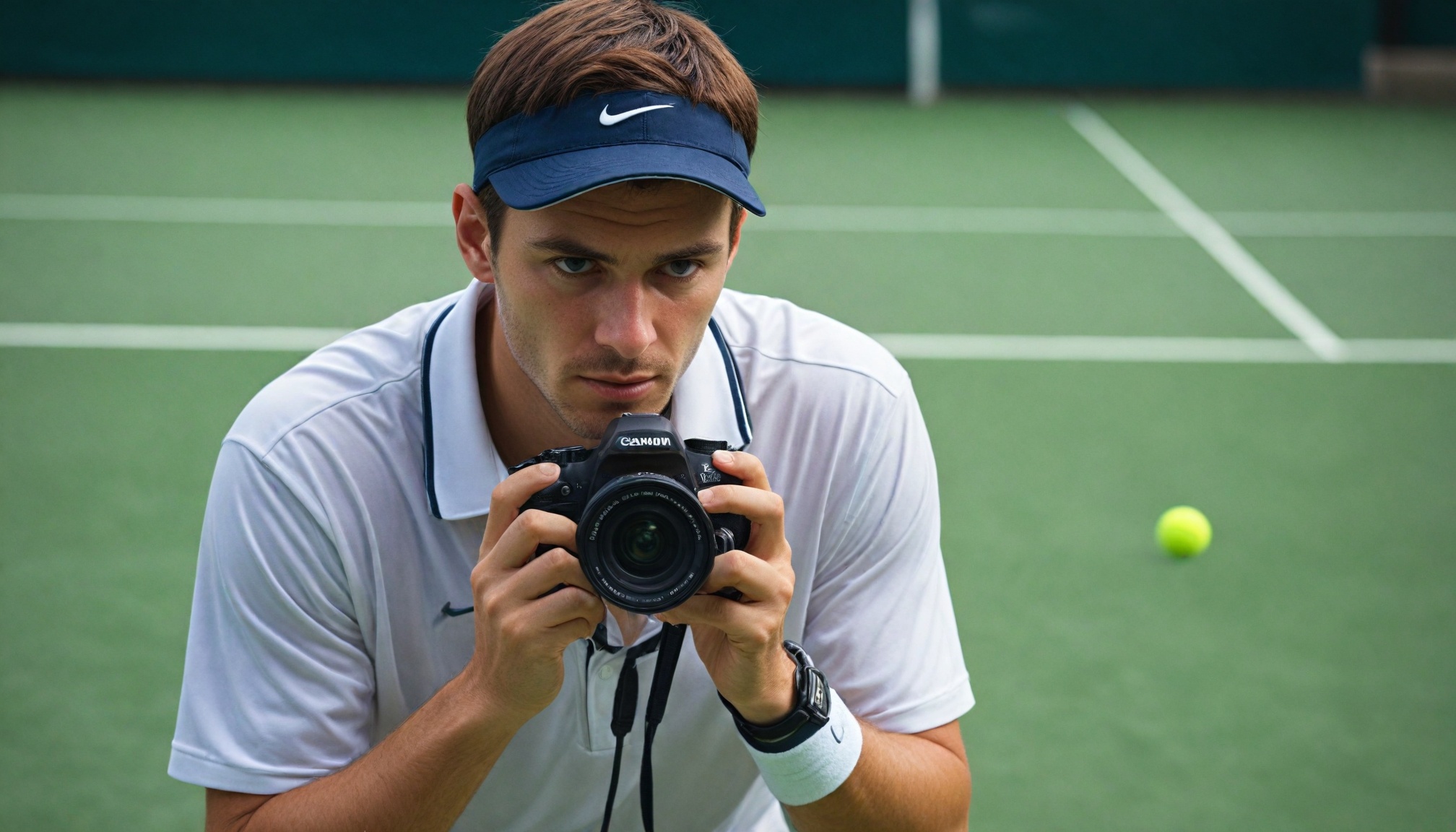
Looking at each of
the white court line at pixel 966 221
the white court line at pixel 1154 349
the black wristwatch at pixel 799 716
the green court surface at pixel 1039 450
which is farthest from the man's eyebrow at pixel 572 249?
the white court line at pixel 966 221

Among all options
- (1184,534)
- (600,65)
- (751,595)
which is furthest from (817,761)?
(1184,534)

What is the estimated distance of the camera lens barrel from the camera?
5.95 ft

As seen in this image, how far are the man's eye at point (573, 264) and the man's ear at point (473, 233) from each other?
0.17 m

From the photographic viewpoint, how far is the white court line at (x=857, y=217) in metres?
8.37

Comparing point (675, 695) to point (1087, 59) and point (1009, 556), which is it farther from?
point (1087, 59)

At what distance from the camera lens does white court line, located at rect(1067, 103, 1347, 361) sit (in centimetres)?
526

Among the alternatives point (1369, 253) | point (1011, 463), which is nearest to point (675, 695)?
point (1011, 463)

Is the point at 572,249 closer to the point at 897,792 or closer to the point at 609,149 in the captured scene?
the point at 609,149

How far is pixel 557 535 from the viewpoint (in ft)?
6.01

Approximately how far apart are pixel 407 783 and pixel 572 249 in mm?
730

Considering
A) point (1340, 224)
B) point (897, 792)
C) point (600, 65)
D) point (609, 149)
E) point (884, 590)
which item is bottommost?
point (1340, 224)

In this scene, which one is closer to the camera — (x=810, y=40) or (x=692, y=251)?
(x=692, y=251)

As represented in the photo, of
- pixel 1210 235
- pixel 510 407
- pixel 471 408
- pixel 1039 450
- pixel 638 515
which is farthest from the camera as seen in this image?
pixel 1210 235

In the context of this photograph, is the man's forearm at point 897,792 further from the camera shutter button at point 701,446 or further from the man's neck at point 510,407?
the man's neck at point 510,407
